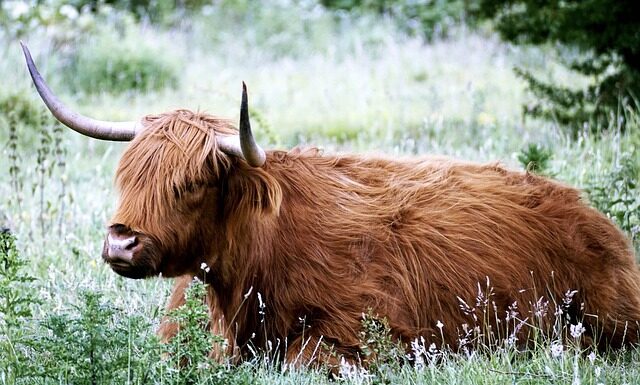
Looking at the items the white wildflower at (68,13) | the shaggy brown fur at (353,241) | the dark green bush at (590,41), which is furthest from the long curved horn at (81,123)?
the white wildflower at (68,13)

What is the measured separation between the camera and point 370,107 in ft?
36.5

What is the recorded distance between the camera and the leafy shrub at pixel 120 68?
12.7 meters

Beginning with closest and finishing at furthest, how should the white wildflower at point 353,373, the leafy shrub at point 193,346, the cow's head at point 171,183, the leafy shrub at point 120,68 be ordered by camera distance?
the leafy shrub at point 193,346
the white wildflower at point 353,373
the cow's head at point 171,183
the leafy shrub at point 120,68

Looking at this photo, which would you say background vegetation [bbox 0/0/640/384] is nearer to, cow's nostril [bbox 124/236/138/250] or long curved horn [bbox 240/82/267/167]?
cow's nostril [bbox 124/236/138/250]

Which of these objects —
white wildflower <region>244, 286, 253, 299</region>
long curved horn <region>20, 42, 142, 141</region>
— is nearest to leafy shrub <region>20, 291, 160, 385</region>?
white wildflower <region>244, 286, 253, 299</region>

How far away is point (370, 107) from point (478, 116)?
134 cm

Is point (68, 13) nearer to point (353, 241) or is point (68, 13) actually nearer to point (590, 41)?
point (590, 41)

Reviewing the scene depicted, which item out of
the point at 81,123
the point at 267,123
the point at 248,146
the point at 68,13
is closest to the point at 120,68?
the point at 68,13

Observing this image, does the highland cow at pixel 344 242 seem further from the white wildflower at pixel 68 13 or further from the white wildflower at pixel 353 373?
the white wildflower at pixel 68 13

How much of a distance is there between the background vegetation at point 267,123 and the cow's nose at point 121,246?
0.24 metres

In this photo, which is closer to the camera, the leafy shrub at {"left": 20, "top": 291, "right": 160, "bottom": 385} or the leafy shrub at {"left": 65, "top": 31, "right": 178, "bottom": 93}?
the leafy shrub at {"left": 20, "top": 291, "right": 160, "bottom": 385}

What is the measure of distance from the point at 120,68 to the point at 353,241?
8.37 meters

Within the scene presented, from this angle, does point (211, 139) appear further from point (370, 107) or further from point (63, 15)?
point (63, 15)

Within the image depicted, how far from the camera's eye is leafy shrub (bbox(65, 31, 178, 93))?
1266cm
